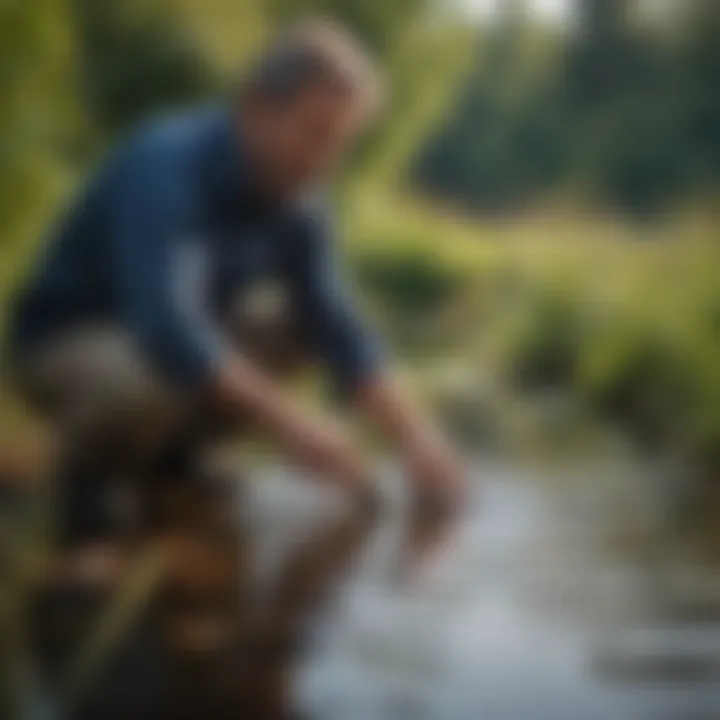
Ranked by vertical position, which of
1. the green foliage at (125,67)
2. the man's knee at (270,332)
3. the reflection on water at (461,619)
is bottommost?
the reflection on water at (461,619)

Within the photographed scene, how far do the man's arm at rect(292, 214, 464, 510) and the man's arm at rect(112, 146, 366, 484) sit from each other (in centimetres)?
4

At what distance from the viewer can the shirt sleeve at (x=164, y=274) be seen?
1458 mm

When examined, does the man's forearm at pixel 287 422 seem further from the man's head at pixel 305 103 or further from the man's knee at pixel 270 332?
the man's head at pixel 305 103

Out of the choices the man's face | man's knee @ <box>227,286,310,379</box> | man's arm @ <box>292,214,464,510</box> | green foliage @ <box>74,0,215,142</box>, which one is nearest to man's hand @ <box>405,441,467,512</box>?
man's arm @ <box>292,214,464,510</box>

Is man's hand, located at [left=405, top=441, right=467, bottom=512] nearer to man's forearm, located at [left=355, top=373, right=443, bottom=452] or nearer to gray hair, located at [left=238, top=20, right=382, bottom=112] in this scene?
man's forearm, located at [left=355, top=373, right=443, bottom=452]

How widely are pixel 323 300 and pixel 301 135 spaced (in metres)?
0.13

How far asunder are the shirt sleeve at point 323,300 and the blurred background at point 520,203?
0.02 m

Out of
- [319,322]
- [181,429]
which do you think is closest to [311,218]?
[319,322]

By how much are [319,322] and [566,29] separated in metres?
0.31

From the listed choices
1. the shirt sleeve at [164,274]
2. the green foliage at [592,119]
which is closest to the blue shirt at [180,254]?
the shirt sleeve at [164,274]

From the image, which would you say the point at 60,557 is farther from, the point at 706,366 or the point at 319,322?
the point at 706,366

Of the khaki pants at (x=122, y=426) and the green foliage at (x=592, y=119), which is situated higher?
the green foliage at (x=592, y=119)

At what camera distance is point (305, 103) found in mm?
1467

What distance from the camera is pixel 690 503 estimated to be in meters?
1.46
